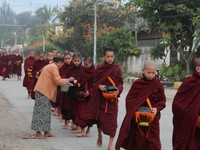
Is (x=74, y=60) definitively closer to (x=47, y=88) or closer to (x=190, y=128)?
(x=47, y=88)

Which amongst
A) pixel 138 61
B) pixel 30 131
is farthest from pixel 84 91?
pixel 138 61

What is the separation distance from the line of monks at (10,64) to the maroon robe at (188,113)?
71.6 feet

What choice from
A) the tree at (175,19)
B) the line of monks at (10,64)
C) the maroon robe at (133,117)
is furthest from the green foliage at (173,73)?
the maroon robe at (133,117)

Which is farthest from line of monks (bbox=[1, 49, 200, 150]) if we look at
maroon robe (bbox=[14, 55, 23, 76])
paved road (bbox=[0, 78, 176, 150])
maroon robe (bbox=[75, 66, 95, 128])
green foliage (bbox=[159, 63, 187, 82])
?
maroon robe (bbox=[14, 55, 23, 76])

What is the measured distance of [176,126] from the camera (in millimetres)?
6457

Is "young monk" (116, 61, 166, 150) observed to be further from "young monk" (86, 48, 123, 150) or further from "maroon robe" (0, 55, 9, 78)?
"maroon robe" (0, 55, 9, 78)

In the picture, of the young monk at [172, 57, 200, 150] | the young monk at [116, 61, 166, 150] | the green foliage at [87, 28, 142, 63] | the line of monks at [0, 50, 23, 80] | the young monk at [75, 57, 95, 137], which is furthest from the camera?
the green foliage at [87, 28, 142, 63]

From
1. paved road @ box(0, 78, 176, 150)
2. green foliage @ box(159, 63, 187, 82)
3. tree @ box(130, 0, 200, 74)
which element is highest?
tree @ box(130, 0, 200, 74)

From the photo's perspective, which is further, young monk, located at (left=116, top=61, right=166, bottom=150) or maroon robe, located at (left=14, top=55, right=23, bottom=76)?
maroon robe, located at (left=14, top=55, right=23, bottom=76)

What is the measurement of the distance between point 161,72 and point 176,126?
1790 cm

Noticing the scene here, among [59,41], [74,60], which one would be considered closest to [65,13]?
[59,41]

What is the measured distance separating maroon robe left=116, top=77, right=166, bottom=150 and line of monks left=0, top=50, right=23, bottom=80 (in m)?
21.1

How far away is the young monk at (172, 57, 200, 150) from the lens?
6156 mm

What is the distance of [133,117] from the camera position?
6926 millimetres
